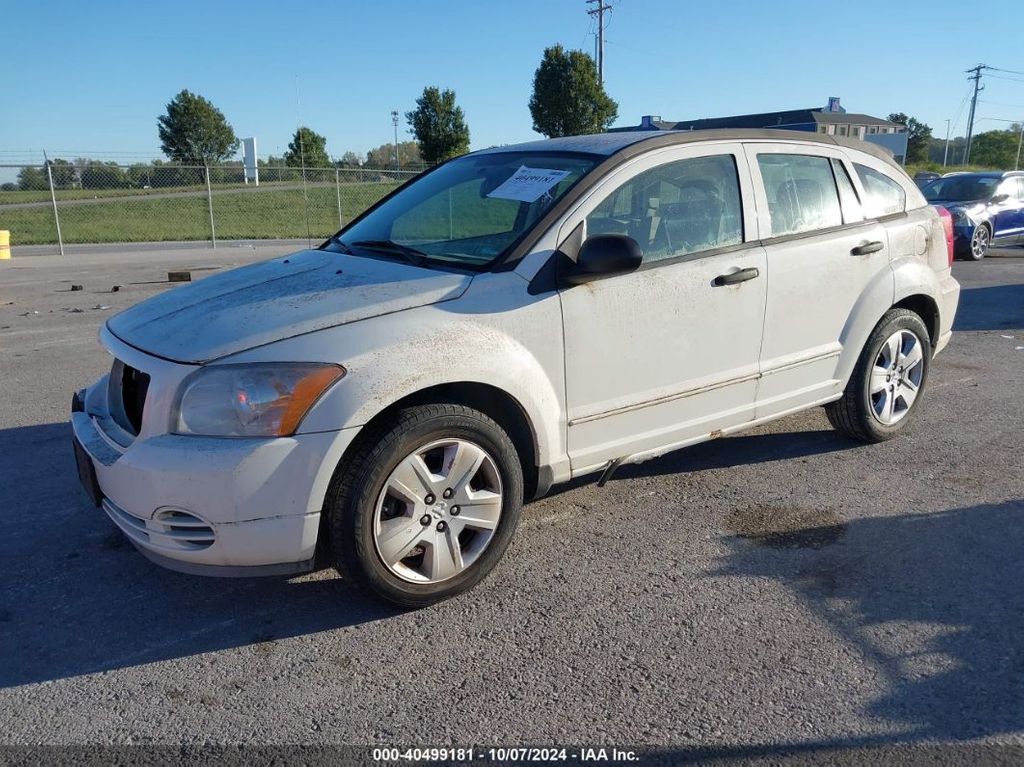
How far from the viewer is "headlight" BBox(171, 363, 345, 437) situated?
2.83 meters

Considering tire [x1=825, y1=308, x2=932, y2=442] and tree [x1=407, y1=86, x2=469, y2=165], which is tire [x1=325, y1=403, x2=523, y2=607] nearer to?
tire [x1=825, y1=308, x2=932, y2=442]

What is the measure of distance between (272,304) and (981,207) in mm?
15117

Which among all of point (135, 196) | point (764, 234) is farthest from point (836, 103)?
point (764, 234)

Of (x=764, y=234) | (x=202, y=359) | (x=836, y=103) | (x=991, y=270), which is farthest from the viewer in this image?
(x=836, y=103)

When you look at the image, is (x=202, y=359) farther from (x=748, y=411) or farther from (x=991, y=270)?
(x=991, y=270)

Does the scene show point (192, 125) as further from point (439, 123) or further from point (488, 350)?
point (488, 350)

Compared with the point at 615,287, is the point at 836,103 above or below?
above

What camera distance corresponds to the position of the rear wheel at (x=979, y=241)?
14414mm

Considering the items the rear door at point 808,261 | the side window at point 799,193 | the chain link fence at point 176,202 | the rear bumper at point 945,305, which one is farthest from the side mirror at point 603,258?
the chain link fence at point 176,202

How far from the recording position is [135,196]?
2803 centimetres

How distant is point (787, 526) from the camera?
384 cm

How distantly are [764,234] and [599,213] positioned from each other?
1.02 metres

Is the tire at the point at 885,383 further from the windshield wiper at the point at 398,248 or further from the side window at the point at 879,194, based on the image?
the windshield wiper at the point at 398,248

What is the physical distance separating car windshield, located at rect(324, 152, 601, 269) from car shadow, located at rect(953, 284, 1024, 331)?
6.30 meters
